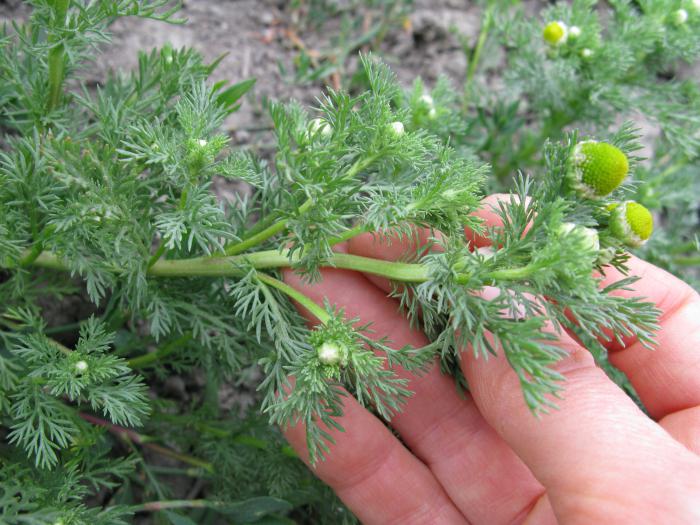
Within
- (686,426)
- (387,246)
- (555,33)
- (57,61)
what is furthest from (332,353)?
(555,33)

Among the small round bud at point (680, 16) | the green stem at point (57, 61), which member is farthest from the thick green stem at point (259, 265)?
the small round bud at point (680, 16)

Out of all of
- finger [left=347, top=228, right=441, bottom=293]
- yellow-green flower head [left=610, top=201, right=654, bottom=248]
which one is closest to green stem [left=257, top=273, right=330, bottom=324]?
finger [left=347, top=228, right=441, bottom=293]

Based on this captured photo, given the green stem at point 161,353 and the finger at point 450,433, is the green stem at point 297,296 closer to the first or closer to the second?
the finger at point 450,433

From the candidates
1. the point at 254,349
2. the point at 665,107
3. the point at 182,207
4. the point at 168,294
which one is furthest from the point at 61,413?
the point at 665,107

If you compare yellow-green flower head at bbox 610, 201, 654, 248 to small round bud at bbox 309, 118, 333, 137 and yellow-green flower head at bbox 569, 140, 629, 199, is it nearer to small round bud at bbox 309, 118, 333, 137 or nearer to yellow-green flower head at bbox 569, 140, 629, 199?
yellow-green flower head at bbox 569, 140, 629, 199

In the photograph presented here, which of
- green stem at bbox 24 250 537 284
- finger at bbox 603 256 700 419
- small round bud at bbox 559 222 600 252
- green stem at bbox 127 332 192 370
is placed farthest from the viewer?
green stem at bbox 127 332 192 370
